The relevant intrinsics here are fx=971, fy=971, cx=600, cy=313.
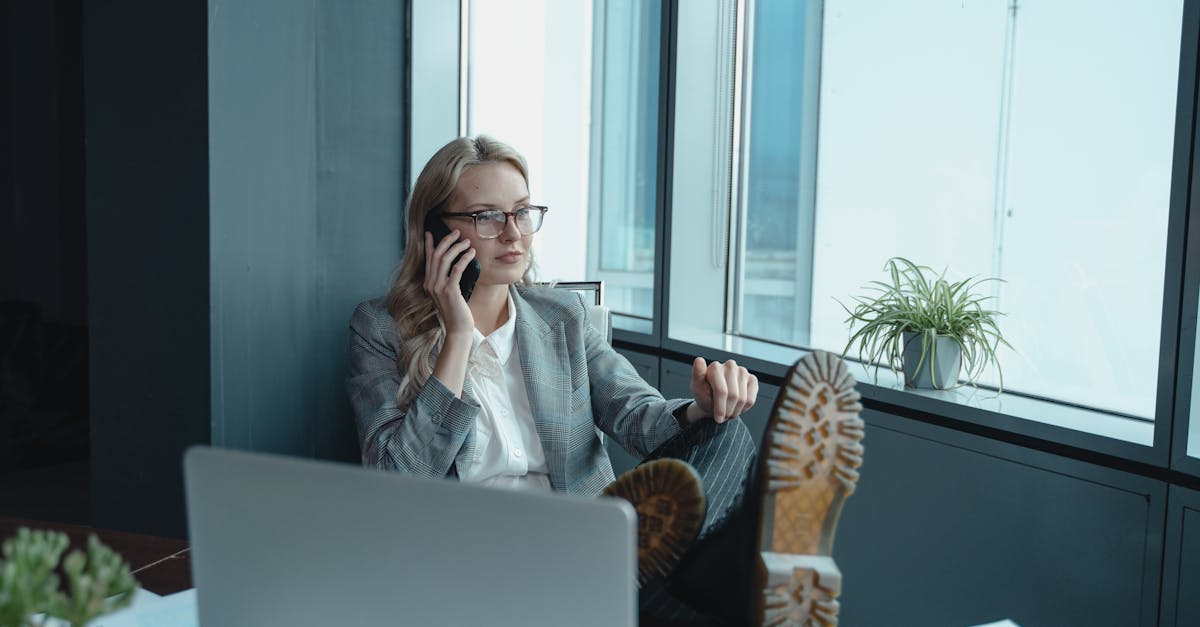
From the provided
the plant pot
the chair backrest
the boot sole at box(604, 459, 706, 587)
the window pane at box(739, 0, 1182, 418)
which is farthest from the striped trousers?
the window pane at box(739, 0, 1182, 418)

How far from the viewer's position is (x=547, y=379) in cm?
204

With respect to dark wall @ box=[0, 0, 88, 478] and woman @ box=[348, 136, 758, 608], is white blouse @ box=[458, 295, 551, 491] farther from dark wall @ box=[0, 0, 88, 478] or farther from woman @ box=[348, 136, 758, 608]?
dark wall @ box=[0, 0, 88, 478]

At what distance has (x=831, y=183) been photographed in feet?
9.44

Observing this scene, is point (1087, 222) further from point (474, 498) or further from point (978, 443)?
point (474, 498)

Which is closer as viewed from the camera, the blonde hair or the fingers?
the fingers

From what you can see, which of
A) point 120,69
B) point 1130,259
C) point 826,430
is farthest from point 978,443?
point 120,69

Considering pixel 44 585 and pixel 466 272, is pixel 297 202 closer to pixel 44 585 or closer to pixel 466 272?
pixel 466 272

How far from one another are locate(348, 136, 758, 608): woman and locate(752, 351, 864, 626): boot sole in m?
0.95

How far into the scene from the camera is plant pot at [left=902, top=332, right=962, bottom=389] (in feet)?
7.34

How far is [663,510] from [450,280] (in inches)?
45.5

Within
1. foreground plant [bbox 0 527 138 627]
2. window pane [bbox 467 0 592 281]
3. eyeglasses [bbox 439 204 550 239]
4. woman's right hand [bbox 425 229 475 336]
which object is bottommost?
foreground plant [bbox 0 527 138 627]

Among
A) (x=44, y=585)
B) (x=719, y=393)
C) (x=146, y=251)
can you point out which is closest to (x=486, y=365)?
(x=719, y=393)

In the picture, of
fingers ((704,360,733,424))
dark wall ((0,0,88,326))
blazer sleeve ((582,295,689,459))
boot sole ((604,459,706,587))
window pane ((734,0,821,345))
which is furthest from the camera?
A: dark wall ((0,0,88,326))

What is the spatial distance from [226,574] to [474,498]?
23 centimetres
